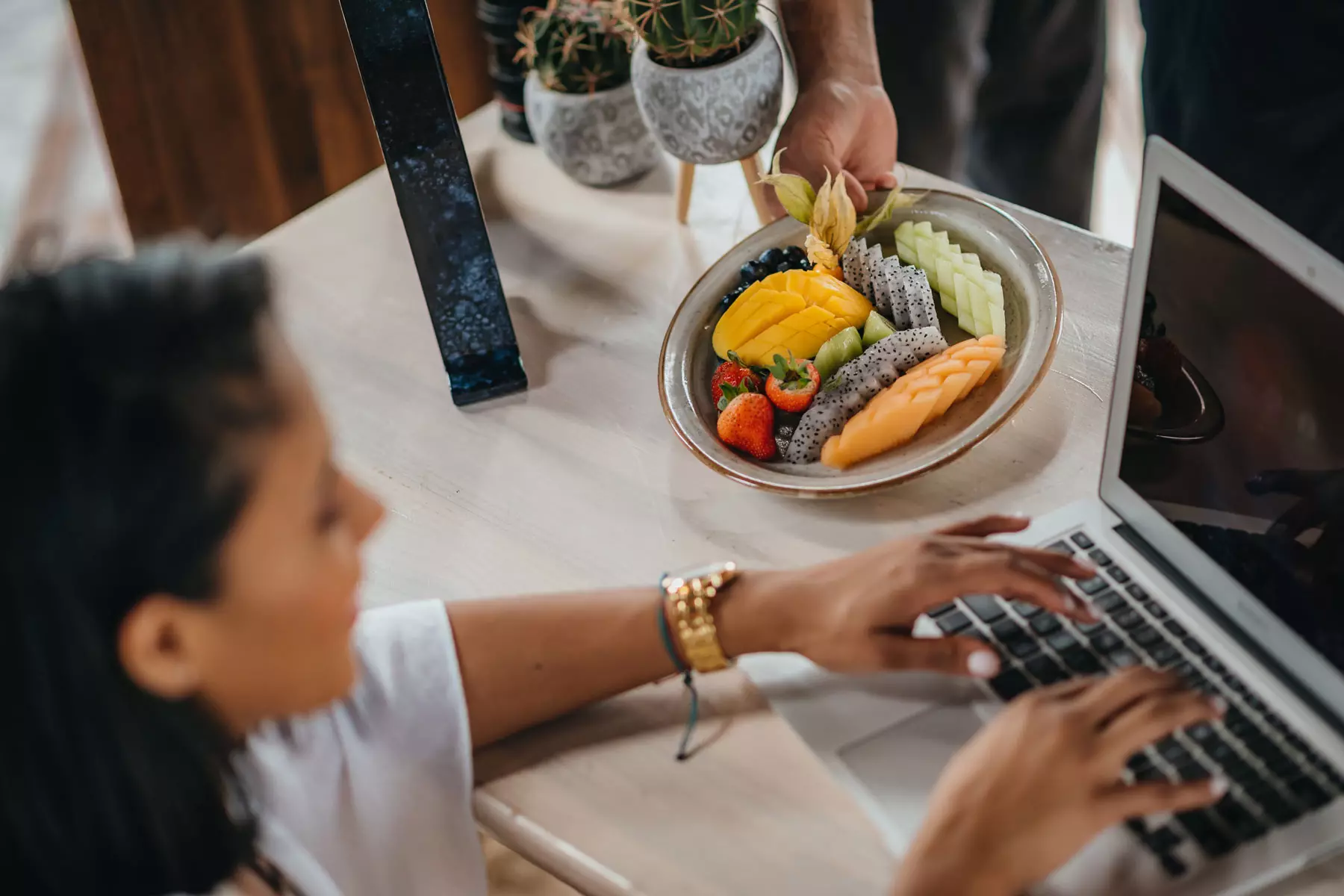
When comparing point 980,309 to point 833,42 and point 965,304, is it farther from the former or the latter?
point 833,42

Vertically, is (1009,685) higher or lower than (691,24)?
lower

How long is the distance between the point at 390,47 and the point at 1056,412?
2.07 ft

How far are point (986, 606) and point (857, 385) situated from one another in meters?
0.27

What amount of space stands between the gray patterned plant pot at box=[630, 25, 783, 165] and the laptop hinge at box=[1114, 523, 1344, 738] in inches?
23.3

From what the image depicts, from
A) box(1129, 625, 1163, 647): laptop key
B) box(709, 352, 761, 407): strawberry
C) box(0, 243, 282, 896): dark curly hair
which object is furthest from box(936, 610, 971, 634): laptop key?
box(0, 243, 282, 896): dark curly hair

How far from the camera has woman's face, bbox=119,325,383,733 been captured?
550mm

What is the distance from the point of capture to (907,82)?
1.80m

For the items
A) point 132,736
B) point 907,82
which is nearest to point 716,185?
point 907,82

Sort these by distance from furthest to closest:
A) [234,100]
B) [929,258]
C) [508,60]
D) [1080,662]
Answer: [234,100] → [508,60] → [929,258] → [1080,662]

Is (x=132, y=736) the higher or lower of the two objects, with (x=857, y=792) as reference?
higher

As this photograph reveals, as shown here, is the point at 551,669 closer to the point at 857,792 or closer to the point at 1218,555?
the point at 857,792

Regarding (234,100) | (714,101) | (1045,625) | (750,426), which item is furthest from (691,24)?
(234,100)

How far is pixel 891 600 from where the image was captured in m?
0.73

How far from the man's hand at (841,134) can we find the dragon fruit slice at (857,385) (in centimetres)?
26
